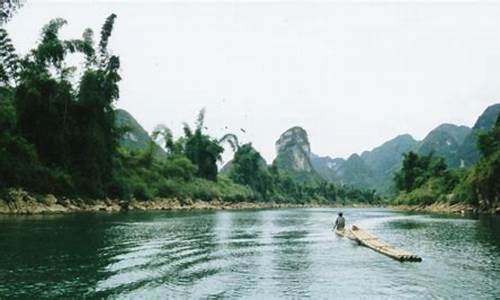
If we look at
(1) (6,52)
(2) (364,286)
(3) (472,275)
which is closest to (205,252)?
(2) (364,286)

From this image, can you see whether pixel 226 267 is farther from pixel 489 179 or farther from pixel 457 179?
pixel 457 179

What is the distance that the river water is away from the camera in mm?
17609

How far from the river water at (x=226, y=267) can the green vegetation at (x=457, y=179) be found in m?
38.9

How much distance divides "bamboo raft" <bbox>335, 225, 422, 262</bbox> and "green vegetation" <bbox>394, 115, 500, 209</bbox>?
39.3 metres

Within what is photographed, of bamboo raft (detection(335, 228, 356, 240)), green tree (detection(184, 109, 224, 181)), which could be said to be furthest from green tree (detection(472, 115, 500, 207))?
green tree (detection(184, 109, 224, 181))

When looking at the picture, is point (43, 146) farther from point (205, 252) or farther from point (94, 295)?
point (94, 295)

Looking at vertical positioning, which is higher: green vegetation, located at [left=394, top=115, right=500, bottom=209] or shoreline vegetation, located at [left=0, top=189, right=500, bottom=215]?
green vegetation, located at [left=394, top=115, right=500, bottom=209]

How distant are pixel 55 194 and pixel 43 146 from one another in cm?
729

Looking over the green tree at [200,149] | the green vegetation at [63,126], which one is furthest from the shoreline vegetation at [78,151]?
the green tree at [200,149]

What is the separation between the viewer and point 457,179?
326 feet

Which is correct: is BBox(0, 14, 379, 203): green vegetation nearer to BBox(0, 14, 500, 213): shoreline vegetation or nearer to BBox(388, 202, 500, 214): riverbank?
BBox(0, 14, 500, 213): shoreline vegetation

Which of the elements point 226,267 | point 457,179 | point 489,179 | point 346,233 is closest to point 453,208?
point 457,179

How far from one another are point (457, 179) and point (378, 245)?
7669 centimetres

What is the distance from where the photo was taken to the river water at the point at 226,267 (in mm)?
17609
